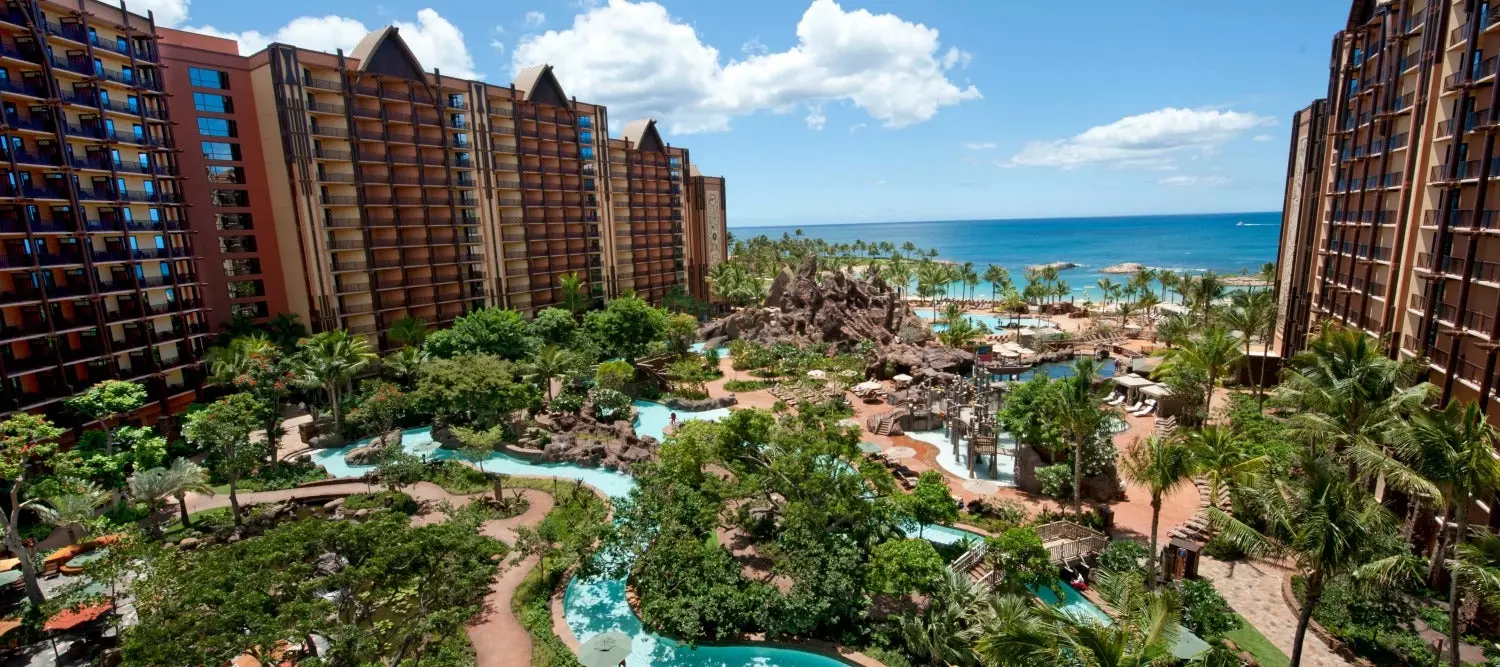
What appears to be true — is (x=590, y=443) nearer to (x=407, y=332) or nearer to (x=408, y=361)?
(x=408, y=361)

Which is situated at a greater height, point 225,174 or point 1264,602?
point 225,174

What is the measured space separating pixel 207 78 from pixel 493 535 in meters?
43.9

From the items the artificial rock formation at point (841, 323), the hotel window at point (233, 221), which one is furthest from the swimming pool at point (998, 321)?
the hotel window at point (233, 221)

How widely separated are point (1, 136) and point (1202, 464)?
59281 millimetres

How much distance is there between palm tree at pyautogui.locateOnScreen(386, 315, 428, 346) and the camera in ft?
184

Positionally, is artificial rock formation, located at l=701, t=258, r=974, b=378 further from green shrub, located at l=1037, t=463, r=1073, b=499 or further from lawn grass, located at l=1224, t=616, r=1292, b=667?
lawn grass, located at l=1224, t=616, r=1292, b=667

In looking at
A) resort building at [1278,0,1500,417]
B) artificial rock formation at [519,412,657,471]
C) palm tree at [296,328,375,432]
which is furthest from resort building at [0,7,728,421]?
resort building at [1278,0,1500,417]

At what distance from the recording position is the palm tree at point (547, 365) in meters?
49.0

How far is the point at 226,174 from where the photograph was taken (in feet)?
167

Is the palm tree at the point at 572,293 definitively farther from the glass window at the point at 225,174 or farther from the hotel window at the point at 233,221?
the glass window at the point at 225,174

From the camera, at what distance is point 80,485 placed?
93.9ft

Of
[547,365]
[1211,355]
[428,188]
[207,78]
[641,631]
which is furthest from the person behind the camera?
[428,188]

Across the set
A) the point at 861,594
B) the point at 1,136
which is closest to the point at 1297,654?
the point at 861,594

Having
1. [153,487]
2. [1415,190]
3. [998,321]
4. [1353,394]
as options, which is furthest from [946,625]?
[998,321]
